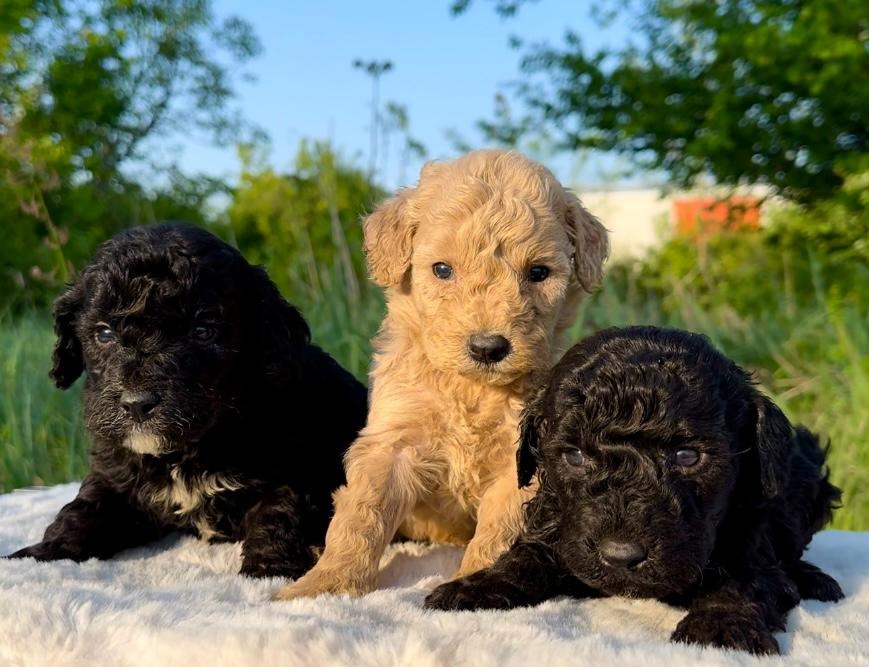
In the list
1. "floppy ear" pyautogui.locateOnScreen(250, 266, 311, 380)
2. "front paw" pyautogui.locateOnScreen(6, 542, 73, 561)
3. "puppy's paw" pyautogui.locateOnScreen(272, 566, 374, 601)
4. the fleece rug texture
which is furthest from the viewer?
"floppy ear" pyautogui.locateOnScreen(250, 266, 311, 380)

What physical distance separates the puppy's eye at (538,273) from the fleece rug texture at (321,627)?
1.11 m

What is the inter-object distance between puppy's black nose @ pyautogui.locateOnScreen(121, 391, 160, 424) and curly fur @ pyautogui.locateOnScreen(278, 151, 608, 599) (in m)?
0.71

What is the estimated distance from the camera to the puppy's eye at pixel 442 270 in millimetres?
3303

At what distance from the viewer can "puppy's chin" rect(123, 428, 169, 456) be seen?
3.08 metres

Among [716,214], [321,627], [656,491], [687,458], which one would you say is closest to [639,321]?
[687,458]

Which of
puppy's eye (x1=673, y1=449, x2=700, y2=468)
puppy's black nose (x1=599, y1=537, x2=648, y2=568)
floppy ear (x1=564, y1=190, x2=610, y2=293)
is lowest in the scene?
puppy's black nose (x1=599, y1=537, x2=648, y2=568)

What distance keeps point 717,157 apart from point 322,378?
7.29 metres

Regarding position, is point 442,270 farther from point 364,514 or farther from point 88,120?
point 88,120

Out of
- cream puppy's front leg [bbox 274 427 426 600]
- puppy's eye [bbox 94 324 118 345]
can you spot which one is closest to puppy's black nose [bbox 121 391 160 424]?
puppy's eye [bbox 94 324 118 345]

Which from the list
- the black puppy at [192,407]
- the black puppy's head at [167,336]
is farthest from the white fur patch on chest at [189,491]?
the black puppy's head at [167,336]

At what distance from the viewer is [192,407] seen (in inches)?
124

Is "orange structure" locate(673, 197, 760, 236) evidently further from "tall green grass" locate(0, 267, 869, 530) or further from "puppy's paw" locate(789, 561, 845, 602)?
"puppy's paw" locate(789, 561, 845, 602)

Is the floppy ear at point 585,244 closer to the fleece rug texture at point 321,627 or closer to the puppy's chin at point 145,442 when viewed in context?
the fleece rug texture at point 321,627

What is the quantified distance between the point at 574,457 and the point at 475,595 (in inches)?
20.7
